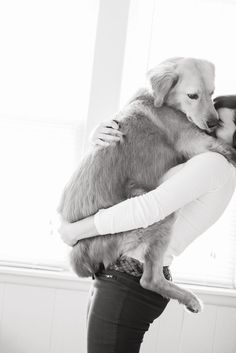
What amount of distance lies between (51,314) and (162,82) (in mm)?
1316

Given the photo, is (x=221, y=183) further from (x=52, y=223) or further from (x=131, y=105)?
(x=52, y=223)

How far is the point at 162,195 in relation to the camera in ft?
4.54

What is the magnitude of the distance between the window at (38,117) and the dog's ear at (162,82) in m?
0.83

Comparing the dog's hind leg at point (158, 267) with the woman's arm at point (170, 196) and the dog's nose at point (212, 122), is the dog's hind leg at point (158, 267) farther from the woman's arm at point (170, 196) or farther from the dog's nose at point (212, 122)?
the dog's nose at point (212, 122)

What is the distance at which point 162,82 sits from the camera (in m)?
1.71

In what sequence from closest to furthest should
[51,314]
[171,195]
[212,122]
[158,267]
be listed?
[171,195] → [158,267] → [212,122] → [51,314]

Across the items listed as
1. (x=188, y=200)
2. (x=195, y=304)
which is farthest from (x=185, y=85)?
(x=195, y=304)

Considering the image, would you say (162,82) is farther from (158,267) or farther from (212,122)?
(158,267)

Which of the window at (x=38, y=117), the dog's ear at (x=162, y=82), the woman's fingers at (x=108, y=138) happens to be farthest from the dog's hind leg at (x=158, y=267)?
the window at (x=38, y=117)

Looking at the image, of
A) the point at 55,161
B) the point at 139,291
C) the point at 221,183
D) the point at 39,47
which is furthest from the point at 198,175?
the point at 39,47

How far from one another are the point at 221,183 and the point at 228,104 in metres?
0.31

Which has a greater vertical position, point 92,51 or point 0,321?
point 92,51

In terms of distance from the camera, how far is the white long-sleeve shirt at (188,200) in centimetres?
138

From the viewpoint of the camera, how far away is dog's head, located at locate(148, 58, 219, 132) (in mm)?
1707
